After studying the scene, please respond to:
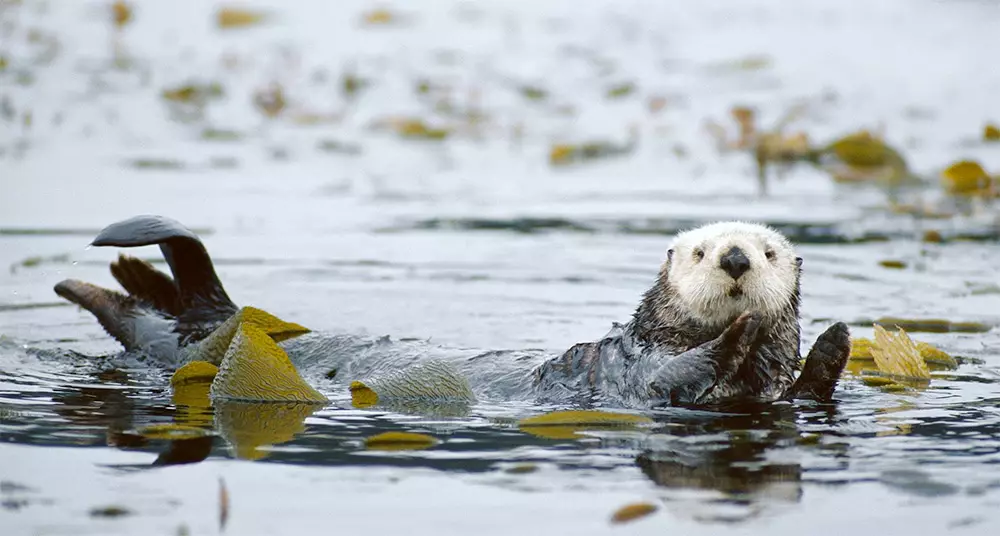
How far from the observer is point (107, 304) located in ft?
17.7

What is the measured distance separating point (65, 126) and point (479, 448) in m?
8.32

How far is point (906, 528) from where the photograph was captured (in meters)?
3.02

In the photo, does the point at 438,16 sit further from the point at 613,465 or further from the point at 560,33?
the point at 613,465

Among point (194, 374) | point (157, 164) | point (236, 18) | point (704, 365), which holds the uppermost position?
point (236, 18)

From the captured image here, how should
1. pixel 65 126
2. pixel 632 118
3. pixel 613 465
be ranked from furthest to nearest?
pixel 632 118
pixel 65 126
pixel 613 465

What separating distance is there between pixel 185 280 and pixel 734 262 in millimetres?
2352

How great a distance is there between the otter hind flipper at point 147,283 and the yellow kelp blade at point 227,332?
0.38 metres

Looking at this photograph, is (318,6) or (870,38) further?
(318,6)

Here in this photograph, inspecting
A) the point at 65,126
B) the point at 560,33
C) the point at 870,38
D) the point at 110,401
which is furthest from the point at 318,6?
the point at 110,401

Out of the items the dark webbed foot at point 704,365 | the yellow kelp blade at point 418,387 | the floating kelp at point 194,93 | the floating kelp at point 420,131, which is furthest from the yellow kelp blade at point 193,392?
the floating kelp at point 194,93

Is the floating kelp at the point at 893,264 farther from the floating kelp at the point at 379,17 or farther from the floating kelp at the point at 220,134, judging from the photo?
the floating kelp at the point at 379,17

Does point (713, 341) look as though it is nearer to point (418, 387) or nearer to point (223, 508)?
point (418, 387)

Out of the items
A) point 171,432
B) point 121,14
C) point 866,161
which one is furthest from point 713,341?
point 121,14

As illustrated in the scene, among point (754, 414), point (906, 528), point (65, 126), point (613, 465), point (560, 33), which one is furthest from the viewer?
point (560, 33)
